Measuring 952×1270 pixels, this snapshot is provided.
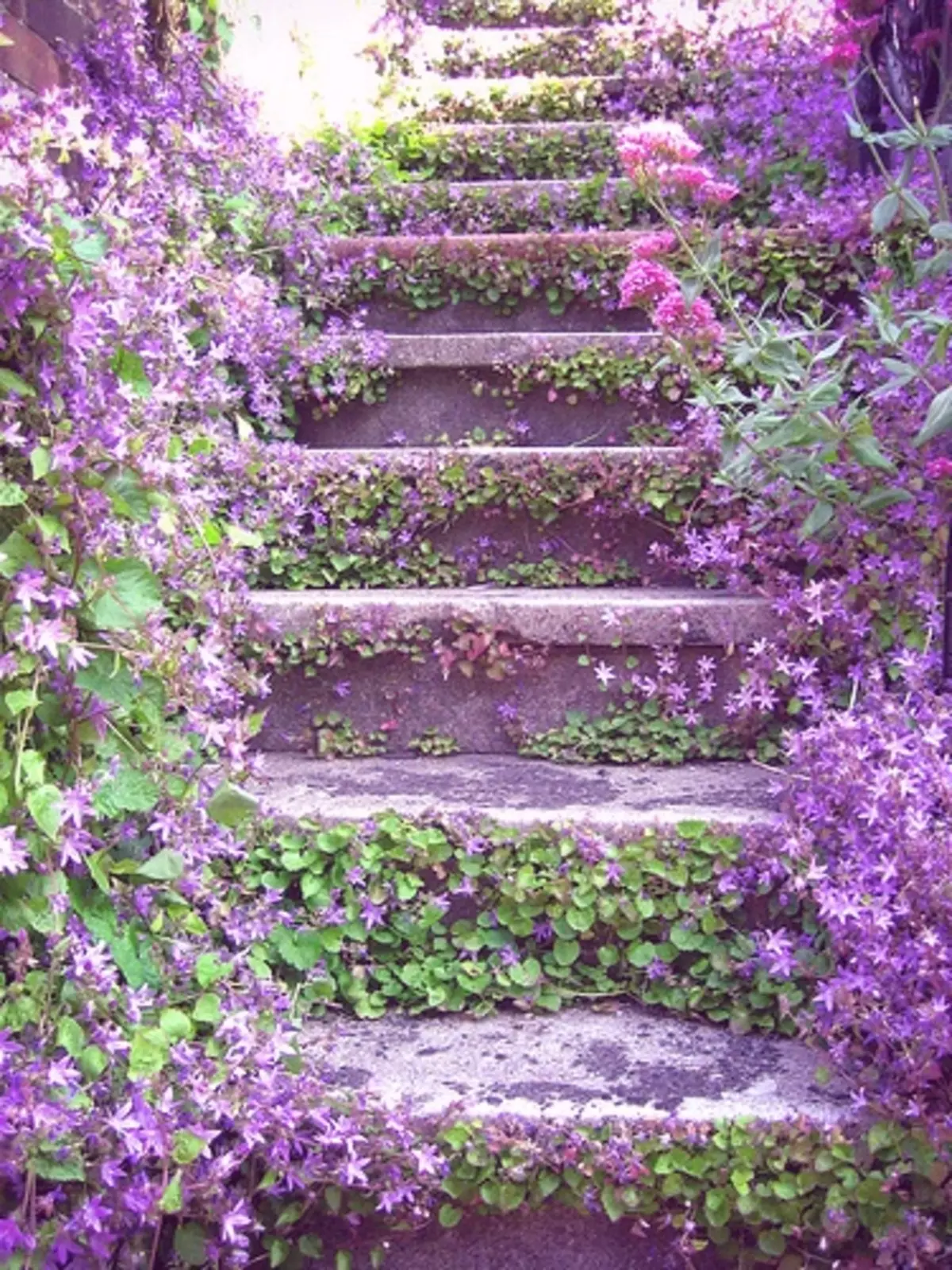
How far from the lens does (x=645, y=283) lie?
1982 millimetres

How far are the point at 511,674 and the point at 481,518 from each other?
47 cm

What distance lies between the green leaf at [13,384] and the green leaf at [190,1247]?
3.00 feet

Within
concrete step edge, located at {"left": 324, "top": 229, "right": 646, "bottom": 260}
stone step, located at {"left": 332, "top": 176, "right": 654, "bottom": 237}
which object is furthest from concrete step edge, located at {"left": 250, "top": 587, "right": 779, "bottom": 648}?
stone step, located at {"left": 332, "top": 176, "right": 654, "bottom": 237}

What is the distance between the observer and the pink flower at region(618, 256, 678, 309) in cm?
198

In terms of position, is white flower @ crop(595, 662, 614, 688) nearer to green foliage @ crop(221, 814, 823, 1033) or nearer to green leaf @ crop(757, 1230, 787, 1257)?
green foliage @ crop(221, 814, 823, 1033)

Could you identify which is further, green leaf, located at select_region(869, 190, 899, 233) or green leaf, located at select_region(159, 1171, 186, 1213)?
green leaf, located at select_region(869, 190, 899, 233)

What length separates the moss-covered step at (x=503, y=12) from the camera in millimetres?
4676

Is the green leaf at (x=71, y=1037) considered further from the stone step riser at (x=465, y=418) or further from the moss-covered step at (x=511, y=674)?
the stone step riser at (x=465, y=418)

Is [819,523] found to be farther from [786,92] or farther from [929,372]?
[786,92]

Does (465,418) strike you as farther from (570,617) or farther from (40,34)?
(40,34)

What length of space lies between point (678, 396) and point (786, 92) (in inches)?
63.1

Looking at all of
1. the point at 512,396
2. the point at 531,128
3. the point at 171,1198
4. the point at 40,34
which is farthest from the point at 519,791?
the point at 531,128

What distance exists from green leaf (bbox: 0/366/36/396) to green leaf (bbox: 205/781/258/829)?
1.65 ft

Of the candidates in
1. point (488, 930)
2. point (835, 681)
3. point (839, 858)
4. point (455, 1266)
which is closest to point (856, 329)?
point (835, 681)
